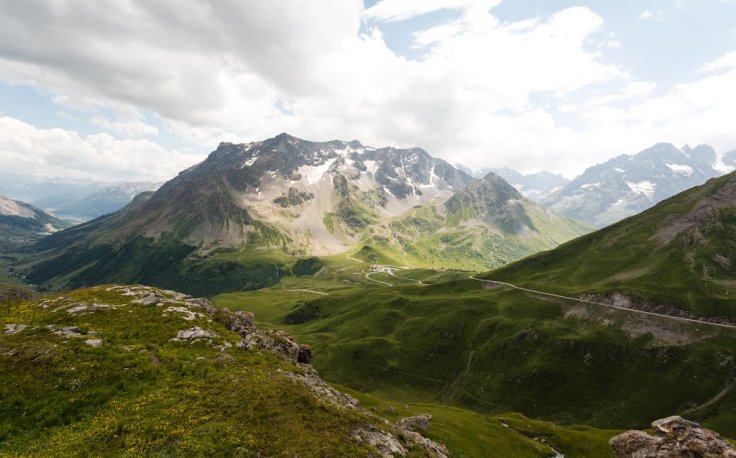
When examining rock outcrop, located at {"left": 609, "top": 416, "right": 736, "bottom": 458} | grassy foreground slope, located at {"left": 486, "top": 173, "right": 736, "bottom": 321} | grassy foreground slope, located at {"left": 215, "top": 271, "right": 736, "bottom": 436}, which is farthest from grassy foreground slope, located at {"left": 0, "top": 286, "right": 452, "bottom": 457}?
grassy foreground slope, located at {"left": 486, "top": 173, "right": 736, "bottom": 321}

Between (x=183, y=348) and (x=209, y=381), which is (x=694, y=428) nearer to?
(x=209, y=381)

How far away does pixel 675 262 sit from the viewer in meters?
157

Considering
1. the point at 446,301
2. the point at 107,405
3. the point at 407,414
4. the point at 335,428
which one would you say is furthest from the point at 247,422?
the point at 446,301

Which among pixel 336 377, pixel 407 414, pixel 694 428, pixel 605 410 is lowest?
pixel 336 377

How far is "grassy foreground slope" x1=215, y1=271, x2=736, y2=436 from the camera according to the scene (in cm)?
10375

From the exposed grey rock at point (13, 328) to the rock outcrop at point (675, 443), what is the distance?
7389cm

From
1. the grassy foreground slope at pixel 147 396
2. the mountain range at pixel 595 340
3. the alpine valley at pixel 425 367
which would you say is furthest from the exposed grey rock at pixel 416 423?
the mountain range at pixel 595 340

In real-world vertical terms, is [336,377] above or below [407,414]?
below

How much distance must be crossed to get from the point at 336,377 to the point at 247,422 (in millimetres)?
132343

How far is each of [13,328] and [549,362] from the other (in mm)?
134986

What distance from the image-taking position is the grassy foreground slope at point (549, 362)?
10375 cm

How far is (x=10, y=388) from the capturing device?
3369cm

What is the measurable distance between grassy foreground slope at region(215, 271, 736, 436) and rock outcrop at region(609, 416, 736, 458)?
65011 mm

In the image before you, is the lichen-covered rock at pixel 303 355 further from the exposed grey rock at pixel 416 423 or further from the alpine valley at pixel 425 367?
the exposed grey rock at pixel 416 423
